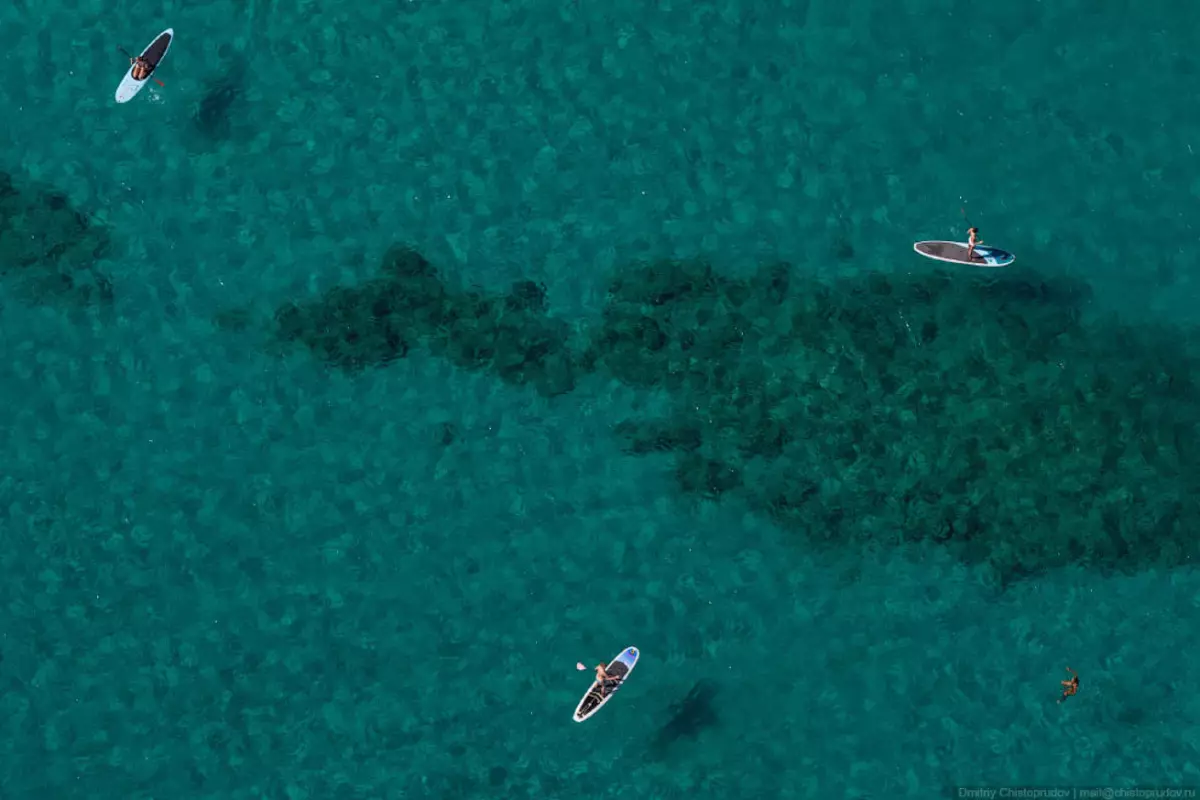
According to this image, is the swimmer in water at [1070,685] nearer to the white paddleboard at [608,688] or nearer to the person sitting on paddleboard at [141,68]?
the white paddleboard at [608,688]

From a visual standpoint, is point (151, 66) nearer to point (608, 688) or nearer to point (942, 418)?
point (608, 688)

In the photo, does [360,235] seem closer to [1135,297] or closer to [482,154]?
[482,154]

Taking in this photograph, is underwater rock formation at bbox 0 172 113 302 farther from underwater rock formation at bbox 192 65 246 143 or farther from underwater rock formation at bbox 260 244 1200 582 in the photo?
underwater rock formation at bbox 260 244 1200 582

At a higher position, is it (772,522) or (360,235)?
(360,235)

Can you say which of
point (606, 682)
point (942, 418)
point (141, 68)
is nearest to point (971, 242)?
point (942, 418)

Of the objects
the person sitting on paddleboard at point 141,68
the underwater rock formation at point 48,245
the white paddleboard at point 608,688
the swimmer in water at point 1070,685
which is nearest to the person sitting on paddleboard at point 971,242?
the swimmer in water at point 1070,685

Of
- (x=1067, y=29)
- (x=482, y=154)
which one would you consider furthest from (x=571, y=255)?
(x=1067, y=29)
